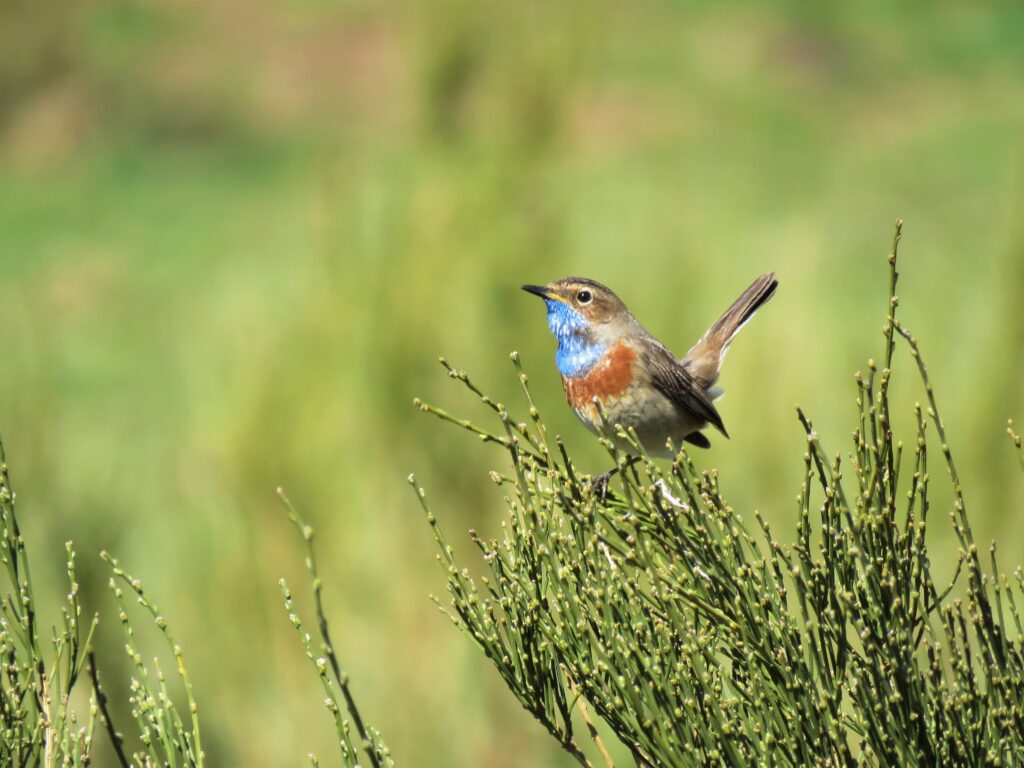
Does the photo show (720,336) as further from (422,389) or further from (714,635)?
(714,635)

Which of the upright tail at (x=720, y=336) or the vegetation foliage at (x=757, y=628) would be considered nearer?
the vegetation foliage at (x=757, y=628)

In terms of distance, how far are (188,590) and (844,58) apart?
64.2ft

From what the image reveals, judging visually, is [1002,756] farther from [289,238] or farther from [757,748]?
[289,238]

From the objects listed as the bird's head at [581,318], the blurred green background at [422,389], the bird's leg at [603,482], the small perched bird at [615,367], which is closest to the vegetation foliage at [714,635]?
the bird's leg at [603,482]

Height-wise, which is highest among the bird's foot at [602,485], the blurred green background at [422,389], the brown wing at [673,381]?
the blurred green background at [422,389]

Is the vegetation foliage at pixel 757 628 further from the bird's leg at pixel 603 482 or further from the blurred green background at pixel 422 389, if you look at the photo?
the blurred green background at pixel 422 389

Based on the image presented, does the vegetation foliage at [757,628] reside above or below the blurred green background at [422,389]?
below

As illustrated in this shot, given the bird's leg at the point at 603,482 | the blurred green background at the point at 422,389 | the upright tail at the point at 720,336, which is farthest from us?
the blurred green background at the point at 422,389

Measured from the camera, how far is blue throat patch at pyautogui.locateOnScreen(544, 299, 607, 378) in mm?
4445

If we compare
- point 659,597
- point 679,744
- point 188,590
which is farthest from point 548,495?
point 188,590

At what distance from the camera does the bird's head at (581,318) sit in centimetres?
445

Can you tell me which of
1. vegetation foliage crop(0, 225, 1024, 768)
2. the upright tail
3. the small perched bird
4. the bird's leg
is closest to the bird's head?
the small perched bird

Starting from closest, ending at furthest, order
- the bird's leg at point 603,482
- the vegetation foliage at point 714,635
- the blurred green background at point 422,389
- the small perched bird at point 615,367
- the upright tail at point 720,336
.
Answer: the vegetation foliage at point 714,635, the bird's leg at point 603,482, the small perched bird at point 615,367, the upright tail at point 720,336, the blurred green background at point 422,389

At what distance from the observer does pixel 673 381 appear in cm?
448
